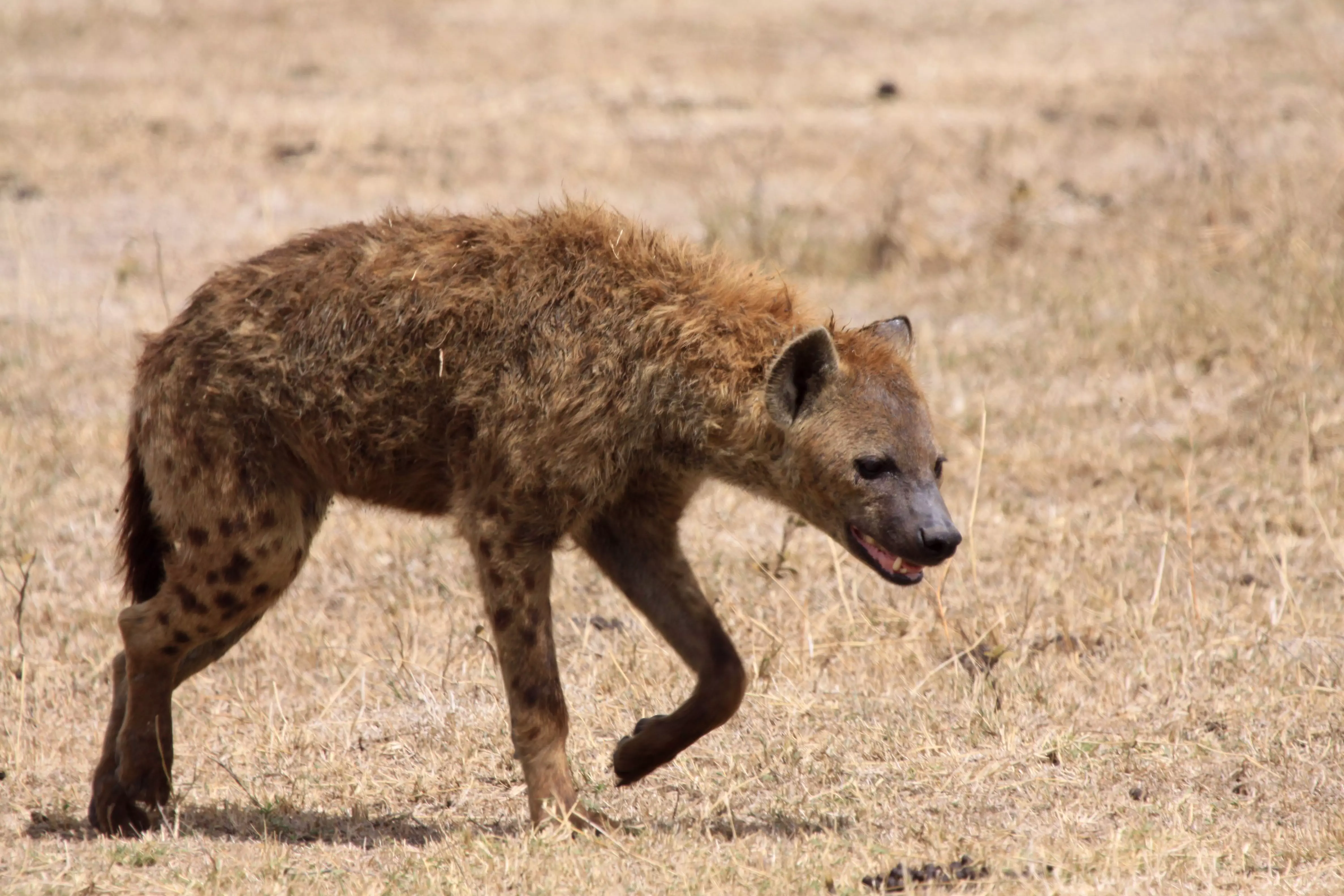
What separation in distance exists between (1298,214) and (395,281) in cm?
665

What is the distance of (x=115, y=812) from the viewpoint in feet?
14.8

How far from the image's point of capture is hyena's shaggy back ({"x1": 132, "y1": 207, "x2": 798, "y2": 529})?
168 inches

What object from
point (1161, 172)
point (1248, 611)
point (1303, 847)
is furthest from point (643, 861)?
point (1161, 172)

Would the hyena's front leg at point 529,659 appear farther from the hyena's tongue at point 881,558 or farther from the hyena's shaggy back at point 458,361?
the hyena's tongue at point 881,558

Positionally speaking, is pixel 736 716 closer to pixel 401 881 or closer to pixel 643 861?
pixel 643 861

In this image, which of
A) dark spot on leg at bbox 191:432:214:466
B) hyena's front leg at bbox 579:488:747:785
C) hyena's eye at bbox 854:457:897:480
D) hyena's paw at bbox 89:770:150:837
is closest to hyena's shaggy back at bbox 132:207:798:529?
dark spot on leg at bbox 191:432:214:466

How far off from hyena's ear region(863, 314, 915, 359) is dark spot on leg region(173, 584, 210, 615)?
6.66 feet

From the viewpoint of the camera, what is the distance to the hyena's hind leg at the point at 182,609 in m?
4.43

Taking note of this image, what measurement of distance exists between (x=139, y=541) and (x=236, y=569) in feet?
1.79

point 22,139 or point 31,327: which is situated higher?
point 22,139

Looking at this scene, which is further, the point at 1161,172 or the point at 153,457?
the point at 1161,172

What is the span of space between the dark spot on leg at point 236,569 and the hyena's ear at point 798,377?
1.52 m

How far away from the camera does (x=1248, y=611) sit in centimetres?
580

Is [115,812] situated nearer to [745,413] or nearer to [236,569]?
[236,569]
